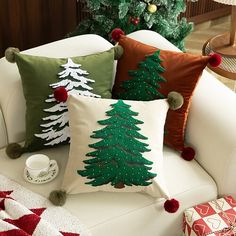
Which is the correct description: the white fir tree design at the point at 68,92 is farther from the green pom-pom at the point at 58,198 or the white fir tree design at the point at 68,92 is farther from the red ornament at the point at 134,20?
the red ornament at the point at 134,20

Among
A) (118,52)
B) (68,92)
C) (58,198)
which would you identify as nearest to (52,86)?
(68,92)

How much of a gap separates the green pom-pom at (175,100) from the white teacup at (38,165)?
45 centimetres

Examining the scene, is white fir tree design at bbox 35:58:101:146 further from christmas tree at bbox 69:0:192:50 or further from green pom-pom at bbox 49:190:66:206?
christmas tree at bbox 69:0:192:50

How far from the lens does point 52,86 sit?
5.38 ft

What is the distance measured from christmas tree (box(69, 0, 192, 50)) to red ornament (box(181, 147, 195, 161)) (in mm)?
828

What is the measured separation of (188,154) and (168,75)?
0.96 ft

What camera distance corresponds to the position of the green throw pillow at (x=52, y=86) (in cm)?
164

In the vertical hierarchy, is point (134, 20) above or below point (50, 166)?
above

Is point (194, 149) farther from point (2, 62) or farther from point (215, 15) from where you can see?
point (215, 15)

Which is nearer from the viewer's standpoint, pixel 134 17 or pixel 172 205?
pixel 172 205

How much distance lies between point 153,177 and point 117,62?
19.5 inches

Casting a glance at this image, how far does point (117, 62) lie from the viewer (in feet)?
5.89

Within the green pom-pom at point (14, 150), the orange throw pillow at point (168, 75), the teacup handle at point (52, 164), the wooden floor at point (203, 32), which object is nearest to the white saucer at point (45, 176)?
the teacup handle at point (52, 164)

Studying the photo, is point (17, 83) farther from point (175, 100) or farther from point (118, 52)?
point (175, 100)
